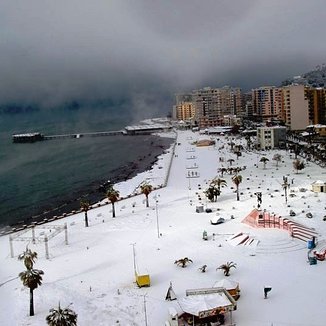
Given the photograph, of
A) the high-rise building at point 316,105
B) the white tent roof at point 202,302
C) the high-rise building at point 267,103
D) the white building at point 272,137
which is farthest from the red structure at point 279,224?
the high-rise building at point 267,103

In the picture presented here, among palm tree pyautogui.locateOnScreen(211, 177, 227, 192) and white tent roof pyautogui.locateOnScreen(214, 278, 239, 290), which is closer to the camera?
white tent roof pyautogui.locateOnScreen(214, 278, 239, 290)

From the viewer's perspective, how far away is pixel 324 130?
374 ft

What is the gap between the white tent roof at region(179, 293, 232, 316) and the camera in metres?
24.1

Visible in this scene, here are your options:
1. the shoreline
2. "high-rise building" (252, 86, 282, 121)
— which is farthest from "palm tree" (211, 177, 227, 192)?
"high-rise building" (252, 86, 282, 121)

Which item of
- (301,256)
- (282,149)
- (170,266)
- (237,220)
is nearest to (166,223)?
(237,220)

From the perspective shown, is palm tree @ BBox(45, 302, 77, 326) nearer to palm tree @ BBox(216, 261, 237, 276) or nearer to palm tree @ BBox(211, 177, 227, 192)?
palm tree @ BBox(216, 261, 237, 276)

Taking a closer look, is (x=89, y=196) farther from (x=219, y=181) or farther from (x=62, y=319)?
(x=62, y=319)

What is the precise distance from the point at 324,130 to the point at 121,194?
219 ft

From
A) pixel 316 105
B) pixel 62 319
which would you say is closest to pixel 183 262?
pixel 62 319

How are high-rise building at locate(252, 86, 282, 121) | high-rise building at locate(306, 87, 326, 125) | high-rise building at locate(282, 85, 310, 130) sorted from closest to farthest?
high-rise building at locate(282, 85, 310, 130) → high-rise building at locate(306, 87, 326, 125) → high-rise building at locate(252, 86, 282, 121)

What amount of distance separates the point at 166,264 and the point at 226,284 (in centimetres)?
699

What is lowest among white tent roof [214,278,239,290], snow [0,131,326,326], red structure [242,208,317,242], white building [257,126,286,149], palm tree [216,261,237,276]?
snow [0,131,326,326]

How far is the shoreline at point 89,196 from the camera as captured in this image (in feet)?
189

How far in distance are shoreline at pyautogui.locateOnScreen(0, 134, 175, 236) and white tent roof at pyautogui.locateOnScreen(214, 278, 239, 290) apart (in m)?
31.2
